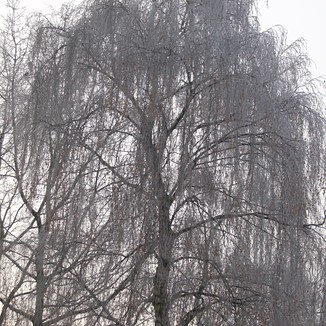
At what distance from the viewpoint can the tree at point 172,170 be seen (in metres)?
7.54

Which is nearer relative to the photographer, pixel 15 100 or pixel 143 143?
pixel 143 143

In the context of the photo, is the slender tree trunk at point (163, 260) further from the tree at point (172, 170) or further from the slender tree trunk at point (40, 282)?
the slender tree trunk at point (40, 282)

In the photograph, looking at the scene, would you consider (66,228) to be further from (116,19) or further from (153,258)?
(116,19)

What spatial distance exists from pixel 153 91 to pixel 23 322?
4212 mm

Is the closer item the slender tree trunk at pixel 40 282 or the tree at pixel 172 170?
the tree at pixel 172 170

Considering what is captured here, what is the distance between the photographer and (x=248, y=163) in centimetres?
830

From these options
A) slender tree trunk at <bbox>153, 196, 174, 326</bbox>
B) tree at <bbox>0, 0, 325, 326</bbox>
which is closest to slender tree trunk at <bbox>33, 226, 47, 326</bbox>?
tree at <bbox>0, 0, 325, 326</bbox>

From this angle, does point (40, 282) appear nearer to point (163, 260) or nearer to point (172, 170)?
point (163, 260)

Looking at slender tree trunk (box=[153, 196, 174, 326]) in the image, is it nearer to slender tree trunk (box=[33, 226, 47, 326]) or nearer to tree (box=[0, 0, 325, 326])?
tree (box=[0, 0, 325, 326])

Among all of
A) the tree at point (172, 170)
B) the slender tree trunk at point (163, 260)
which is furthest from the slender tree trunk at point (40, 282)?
the slender tree trunk at point (163, 260)

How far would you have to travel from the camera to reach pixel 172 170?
7.55 m

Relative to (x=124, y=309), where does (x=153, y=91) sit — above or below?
above

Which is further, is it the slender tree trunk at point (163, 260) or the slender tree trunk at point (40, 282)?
the slender tree trunk at point (40, 282)

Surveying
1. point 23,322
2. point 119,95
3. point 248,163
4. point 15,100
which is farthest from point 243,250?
point 15,100
